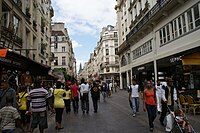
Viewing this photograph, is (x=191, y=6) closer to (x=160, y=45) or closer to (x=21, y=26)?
(x=160, y=45)

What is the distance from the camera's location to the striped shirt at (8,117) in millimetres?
4559

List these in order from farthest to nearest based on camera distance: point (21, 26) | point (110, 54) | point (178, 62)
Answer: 1. point (110, 54)
2. point (21, 26)
3. point (178, 62)

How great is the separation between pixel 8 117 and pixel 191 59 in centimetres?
1201

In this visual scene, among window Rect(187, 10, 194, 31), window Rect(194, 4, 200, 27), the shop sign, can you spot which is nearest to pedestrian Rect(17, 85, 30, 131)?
the shop sign

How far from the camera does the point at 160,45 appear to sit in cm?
2025

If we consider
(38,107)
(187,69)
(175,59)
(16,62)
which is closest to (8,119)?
(38,107)

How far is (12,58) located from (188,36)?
12089 millimetres

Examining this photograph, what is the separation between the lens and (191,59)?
43.5ft

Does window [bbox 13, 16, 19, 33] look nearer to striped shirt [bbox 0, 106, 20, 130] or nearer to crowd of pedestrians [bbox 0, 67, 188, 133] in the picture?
crowd of pedestrians [bbox 0, 67, 188, 133]

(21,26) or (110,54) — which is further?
(110,54)

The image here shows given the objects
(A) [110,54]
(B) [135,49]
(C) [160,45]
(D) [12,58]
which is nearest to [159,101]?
(D) [12,58]

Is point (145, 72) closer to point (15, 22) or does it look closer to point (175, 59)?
point (175, 59)

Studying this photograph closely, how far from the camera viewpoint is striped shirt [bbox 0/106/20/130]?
4559mm

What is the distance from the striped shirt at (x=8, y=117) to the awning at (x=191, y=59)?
11.3 meters
